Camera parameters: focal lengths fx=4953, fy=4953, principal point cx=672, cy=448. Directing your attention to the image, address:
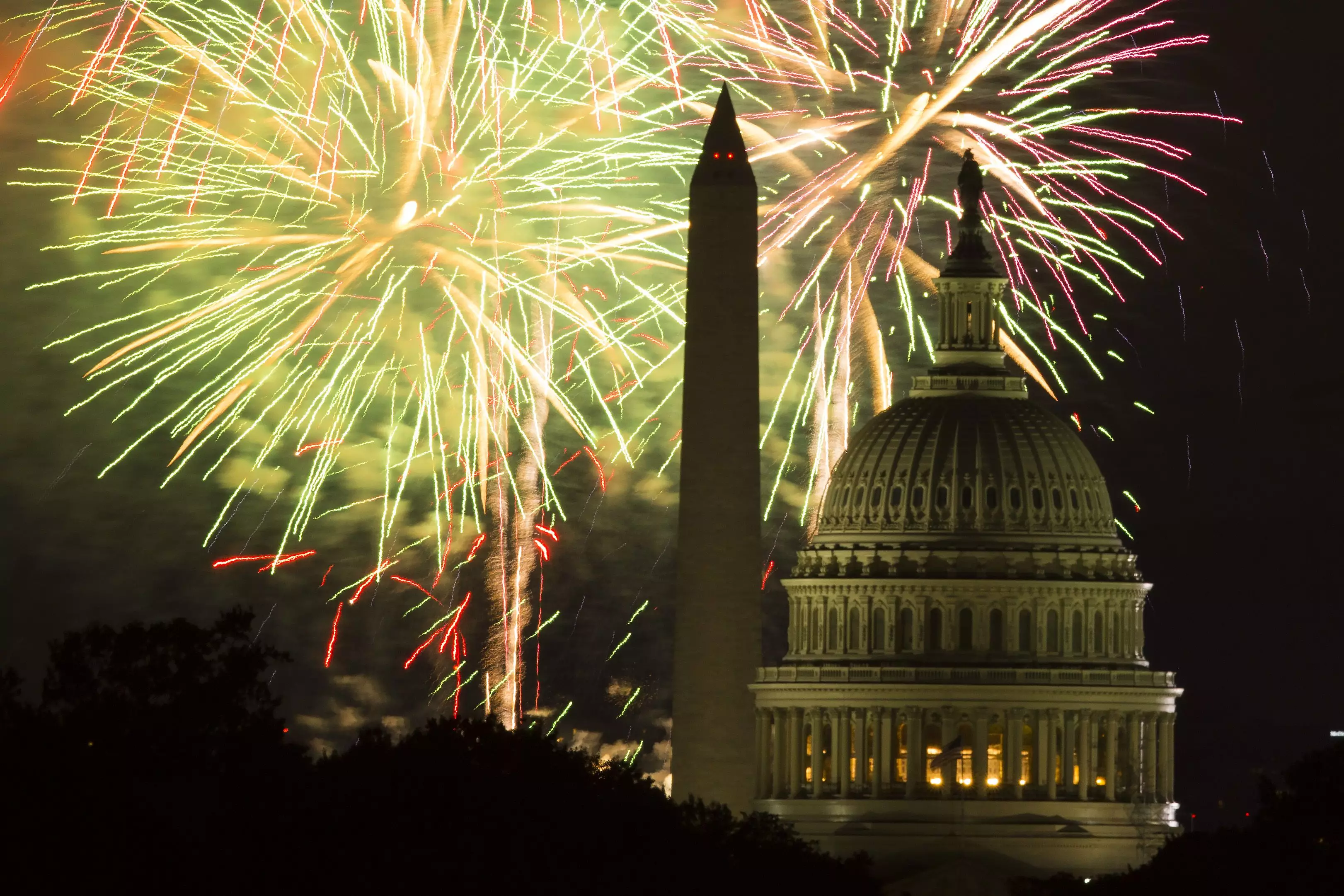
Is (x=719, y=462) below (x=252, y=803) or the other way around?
the other way around

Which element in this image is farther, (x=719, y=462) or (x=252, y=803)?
(x=719, y=462)

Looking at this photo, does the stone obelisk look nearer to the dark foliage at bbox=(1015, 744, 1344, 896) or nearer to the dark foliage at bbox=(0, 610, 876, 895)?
the dark foliage at bbox=(1015, 744, 1344, 896)

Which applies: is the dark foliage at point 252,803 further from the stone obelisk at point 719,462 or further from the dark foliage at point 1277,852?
the stone obelisk at point 719,462

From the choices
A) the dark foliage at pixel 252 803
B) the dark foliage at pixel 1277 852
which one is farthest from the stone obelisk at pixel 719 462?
the dark foliage at pixel 252 803

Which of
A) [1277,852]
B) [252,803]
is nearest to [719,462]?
[1277,852]

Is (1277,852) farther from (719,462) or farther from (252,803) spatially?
(252,803)

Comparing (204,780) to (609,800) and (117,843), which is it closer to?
(117,843)
